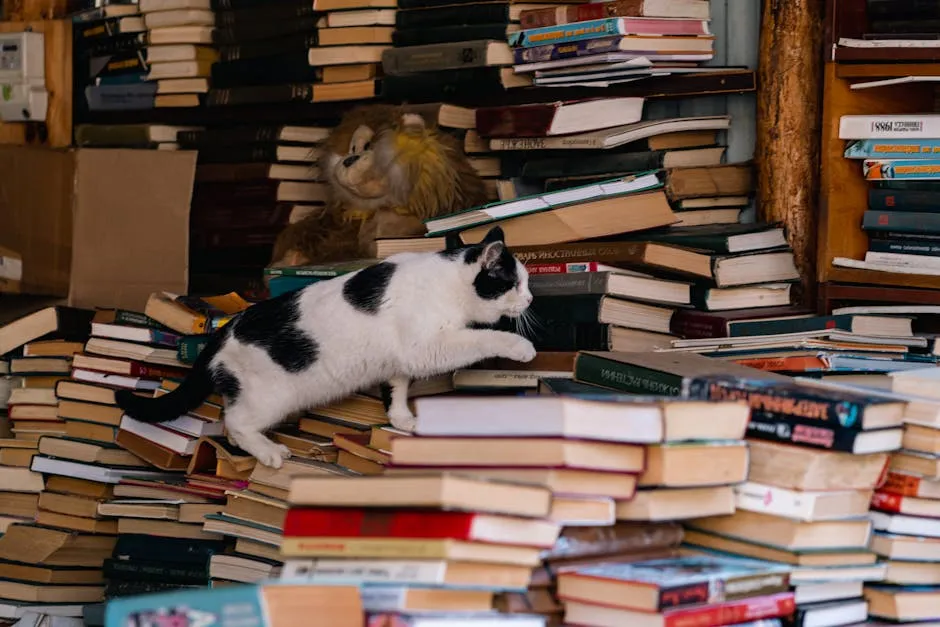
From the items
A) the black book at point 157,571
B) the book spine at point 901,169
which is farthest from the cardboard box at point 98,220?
the book spine at point 901,169

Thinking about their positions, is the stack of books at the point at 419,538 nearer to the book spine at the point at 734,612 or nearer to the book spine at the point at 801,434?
the book spine at the point at 734,612

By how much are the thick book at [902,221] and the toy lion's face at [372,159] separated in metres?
1.28

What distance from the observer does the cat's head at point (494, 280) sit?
3318mm

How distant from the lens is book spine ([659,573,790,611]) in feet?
6.99

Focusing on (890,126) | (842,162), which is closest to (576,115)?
(842,162)

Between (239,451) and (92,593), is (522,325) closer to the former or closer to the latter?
(239,451)

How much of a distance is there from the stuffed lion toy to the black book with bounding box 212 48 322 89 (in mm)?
402

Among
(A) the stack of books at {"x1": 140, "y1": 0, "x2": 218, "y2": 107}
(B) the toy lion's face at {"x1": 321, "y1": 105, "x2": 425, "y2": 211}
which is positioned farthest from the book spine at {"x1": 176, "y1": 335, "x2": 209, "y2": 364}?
(A) the stack of books at {"x1": 140, "y1": 0, "x2": 218, "y2": 107}

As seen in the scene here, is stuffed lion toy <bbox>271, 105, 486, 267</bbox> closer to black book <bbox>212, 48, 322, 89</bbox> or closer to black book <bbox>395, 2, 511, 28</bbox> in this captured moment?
black book <bbox>395, 2, 511, 28</bbox>

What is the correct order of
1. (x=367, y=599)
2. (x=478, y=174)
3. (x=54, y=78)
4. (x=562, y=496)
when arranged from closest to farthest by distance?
(x=367, y=599), (x=562, y=496), (x=478, y=174), (x=54, y=78)

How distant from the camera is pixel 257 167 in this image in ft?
15.4

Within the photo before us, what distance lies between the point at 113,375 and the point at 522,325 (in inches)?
49.0

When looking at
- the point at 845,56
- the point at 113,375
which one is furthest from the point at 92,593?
the point at 845,56

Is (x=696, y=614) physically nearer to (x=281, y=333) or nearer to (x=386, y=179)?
(x=281, y=333)
